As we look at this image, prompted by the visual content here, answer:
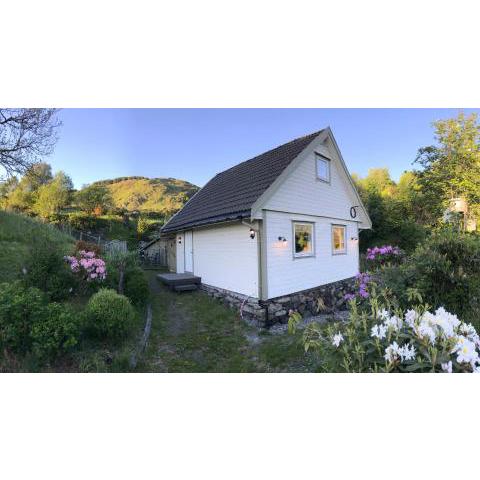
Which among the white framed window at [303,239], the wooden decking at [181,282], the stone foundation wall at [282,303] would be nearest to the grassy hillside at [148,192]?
the wooden decking at [181,282]

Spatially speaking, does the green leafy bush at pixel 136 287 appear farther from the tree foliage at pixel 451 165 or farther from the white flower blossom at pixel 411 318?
the tree foliage at pixel 451 165

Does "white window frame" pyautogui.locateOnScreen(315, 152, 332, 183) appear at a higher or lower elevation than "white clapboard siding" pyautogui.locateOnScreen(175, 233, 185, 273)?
higher

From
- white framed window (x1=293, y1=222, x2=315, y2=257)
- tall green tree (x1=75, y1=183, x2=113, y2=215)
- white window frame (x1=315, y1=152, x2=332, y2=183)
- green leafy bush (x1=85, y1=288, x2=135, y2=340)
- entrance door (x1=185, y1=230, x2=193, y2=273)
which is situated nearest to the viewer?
green leafy bush (x1=85, y1=288, x2=135, y2=340)

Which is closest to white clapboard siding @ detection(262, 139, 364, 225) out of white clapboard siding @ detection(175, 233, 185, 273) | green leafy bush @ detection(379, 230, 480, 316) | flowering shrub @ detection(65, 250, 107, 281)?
green leafy bush @ detection(379, 230, 480, 316)

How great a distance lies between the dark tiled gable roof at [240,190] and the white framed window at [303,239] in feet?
4.20

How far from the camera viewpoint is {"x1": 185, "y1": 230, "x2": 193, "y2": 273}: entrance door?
7.92 m

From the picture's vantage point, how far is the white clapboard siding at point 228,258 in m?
5.34

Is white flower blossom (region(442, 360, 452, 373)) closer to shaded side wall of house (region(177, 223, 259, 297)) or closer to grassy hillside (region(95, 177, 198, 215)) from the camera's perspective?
shaded side wall of house (region(177, 223, 259, 297))

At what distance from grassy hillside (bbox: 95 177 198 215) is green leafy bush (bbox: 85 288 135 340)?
215cm

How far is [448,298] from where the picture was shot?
116 inches

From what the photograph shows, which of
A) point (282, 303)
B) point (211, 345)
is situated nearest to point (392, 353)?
point (211, 345)

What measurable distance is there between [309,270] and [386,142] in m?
3.22
